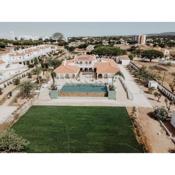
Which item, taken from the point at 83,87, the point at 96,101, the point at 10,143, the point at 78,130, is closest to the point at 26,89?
the point at 83,87

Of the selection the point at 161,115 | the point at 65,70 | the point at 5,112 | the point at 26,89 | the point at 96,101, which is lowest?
the point at 5,112

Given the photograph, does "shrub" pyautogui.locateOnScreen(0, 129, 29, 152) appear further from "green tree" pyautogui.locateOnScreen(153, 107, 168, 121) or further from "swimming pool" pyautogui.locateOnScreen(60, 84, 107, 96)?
"swimming pool" pyautogui.locateOnScreen(60, 84, 107, 96)

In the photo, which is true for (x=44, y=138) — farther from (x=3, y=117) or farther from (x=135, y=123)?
(x=135, y=123)

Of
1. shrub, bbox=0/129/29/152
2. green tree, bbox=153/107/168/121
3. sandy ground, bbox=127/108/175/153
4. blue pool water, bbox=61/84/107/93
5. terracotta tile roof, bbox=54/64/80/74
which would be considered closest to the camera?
shrub, bbox=0/129/29/152

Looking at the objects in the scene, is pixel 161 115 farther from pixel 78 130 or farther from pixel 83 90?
pixel 83 90

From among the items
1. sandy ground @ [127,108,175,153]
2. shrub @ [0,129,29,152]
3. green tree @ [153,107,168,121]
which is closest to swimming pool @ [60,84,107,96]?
sandy ground @ [127,108,175,153]

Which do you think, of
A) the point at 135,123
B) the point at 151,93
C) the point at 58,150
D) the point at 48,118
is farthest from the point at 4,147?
the point at 151,93
